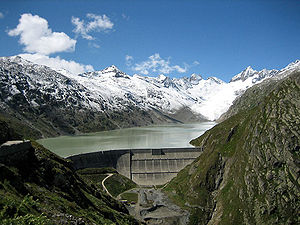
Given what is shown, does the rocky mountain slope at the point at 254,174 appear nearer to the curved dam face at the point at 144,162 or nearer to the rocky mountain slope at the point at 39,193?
the curved dam face at the point at 144,162

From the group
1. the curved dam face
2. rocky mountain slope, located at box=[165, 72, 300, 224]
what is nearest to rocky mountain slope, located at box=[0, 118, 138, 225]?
rocky mountain slope, located at box=[165, 72, 300, 224]

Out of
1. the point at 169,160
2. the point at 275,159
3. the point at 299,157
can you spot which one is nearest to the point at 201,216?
the point at 275,159

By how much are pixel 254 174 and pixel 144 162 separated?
35412mm

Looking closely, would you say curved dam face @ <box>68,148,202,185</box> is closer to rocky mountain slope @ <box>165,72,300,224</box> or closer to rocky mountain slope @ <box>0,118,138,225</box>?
rocky mountain slope @ <box>165,72,300,224</box>

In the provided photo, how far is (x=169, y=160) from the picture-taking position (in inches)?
3223

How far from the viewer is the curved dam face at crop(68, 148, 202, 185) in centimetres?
7581

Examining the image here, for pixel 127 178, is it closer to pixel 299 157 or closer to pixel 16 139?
pixel 299 157

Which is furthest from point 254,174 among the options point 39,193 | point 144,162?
point 39,193

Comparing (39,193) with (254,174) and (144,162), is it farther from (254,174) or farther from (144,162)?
(144,162)

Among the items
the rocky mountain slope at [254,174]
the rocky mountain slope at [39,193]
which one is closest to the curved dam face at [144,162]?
the rocky mountain slope at [254,174]

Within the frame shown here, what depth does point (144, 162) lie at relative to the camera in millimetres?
80562

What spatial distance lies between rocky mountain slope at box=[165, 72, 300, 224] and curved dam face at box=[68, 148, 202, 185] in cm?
879

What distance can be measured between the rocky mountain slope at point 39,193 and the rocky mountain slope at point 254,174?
105ft

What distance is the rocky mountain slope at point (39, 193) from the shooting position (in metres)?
13.4
